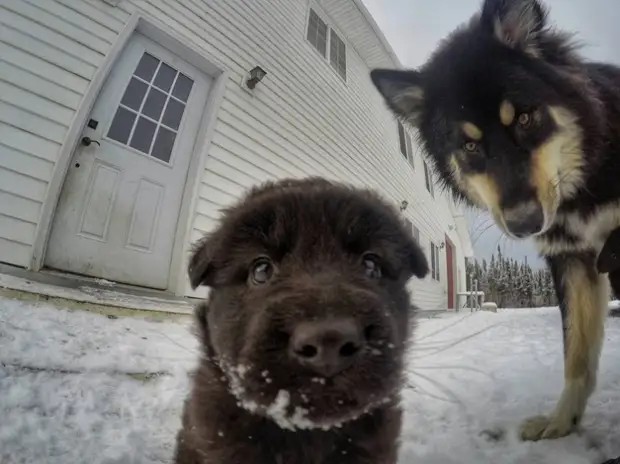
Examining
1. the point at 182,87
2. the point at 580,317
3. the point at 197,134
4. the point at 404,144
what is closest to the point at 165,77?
the point at 182,87

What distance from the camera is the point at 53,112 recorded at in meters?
0.96

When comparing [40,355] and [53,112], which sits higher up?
[53,112]

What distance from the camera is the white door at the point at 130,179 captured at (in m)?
0.97

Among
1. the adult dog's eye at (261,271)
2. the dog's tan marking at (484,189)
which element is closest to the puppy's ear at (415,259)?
the dog's tan marking at (484,189)

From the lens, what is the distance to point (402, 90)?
4.80 feet

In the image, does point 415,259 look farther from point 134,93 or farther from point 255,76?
point 255,76

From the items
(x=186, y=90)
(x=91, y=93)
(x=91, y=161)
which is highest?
(x=186, y=90)

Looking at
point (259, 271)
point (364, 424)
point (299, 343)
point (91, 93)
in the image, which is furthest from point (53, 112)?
point (364, 424)

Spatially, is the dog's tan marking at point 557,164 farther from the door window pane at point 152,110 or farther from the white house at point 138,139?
the door window pane at point 152,110

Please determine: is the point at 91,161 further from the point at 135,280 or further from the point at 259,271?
the point at 259,271

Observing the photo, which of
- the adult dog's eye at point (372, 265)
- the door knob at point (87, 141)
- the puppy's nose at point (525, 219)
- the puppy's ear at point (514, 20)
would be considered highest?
the puppy's ear at point (514, 20)

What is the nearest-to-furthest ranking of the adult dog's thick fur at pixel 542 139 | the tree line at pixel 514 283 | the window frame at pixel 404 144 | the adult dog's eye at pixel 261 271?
1. the adult dog's eye at pixel 261 271
2. the adult dog's thick fur at pixel 542 139
3. the tree line at pixel 514 283
4. the window frame at pixel 404 144

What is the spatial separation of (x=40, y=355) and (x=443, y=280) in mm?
1787

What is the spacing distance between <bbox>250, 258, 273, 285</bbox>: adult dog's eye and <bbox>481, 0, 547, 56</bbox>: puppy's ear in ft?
3.40
